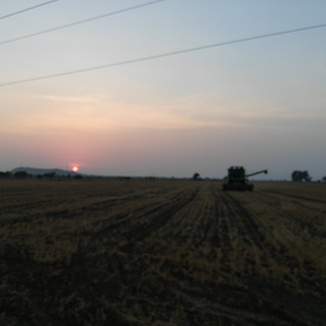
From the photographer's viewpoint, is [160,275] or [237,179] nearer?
[160,275]

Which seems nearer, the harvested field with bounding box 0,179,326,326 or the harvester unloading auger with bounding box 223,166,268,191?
the harvested field with bounding box 0,179,326,326

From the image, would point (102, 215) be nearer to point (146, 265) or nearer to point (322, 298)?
point (146, 265)

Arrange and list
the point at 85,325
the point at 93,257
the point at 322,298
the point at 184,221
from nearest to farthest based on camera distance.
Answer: the point at 85,325, the point at 322,298, the point at 93,257, the point at 184,221

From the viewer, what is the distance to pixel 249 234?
52.2 ft

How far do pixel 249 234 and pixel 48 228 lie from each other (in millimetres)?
7309

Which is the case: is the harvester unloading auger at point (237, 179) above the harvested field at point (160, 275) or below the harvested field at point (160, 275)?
above

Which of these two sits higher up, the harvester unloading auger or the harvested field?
the harvester unloading auger

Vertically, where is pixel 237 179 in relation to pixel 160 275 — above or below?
above

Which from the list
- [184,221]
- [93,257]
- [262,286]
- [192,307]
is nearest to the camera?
[192,307]

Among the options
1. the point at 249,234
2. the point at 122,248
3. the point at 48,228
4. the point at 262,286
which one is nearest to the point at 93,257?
the point at 122,248

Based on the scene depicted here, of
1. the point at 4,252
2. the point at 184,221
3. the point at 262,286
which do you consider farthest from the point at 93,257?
the point at 184,221

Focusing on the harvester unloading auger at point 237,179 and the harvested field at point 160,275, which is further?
the harvester unloading auger at point 237,179

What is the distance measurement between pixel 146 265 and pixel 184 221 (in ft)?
30.6

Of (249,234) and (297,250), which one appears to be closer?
(297,250)
